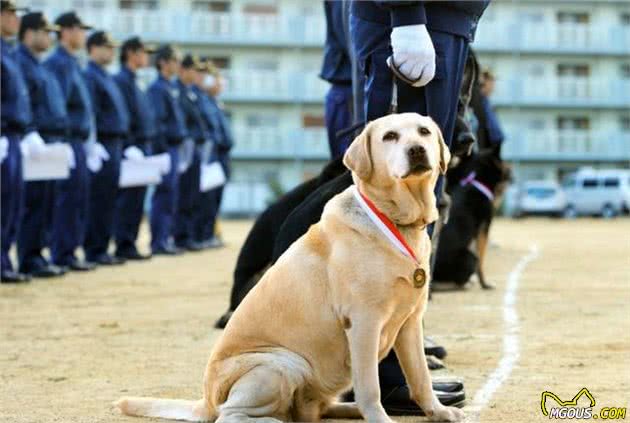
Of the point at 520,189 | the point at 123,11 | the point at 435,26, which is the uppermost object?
the point at 435,26

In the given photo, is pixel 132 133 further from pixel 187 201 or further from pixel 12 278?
pixel 12 278

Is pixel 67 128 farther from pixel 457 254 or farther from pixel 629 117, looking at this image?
pixel 629 117

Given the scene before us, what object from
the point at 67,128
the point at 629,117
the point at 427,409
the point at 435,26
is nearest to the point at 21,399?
the point at 427,409

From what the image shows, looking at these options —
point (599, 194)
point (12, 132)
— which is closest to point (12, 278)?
point (12, 132)

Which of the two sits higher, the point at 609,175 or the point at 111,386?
the point at 111,386

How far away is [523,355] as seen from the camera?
21.6 feet

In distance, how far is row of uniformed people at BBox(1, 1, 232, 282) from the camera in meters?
12.2

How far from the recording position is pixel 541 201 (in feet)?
158

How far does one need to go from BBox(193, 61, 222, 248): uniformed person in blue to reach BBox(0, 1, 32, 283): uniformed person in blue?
6905 millimetres

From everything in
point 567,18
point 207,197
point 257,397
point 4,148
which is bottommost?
point 567,18

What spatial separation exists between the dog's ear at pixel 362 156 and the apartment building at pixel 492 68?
48145 mm

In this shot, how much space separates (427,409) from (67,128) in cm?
901

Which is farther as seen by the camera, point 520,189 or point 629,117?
point 629,117

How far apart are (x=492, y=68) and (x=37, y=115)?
42202mm
